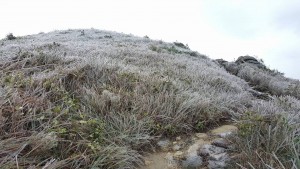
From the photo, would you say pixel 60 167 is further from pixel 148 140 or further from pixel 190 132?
pixel 190 132

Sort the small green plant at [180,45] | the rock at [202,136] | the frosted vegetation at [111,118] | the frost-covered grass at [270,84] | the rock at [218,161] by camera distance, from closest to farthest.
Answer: the frosted vegetation at [111,118] → the rock at [218,161] → the rock at [202,136] → the frost-covered grass at [270,84] → the small green plant at [180,45]

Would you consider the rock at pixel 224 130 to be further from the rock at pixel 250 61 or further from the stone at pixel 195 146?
the rock at pixel 250 61

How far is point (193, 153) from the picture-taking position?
4875 mm

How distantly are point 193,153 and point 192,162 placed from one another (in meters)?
0.19

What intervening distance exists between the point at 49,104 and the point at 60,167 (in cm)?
118

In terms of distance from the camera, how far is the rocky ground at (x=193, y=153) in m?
4.62

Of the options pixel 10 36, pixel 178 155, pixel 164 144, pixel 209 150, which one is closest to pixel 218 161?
pixel 209 150

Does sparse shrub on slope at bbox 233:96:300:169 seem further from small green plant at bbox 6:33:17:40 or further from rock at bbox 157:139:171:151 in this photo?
small green plant at bbox 6:33:17:40

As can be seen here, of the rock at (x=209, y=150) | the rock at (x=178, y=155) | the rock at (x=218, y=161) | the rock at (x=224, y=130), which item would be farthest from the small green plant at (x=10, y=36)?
the rock at (x=218, y=161)

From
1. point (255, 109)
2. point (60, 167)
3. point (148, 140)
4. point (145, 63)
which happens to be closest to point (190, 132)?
point (148, 140)

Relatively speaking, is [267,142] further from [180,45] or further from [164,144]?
[180,45]

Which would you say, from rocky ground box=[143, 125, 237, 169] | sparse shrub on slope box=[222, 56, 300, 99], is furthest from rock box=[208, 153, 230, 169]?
sparse shrub on slope box=[222, 56, 300, 99]

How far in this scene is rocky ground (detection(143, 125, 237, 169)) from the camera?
4.62 metres

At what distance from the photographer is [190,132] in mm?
5449
